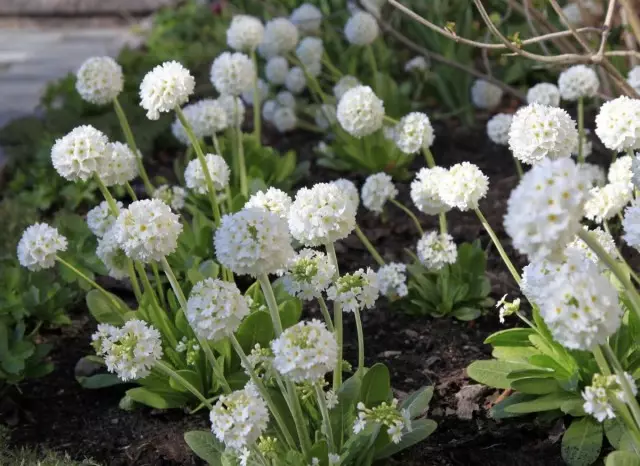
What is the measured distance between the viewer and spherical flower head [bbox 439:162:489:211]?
2.36 m

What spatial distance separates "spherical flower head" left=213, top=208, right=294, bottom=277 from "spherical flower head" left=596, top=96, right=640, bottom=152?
0.99m

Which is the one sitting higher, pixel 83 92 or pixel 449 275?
pixel 83 92

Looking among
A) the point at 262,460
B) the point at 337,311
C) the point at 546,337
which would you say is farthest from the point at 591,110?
the point at 262,460

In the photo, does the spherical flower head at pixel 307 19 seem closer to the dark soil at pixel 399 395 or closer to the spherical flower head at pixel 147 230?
the dark soil at pixel 399 395

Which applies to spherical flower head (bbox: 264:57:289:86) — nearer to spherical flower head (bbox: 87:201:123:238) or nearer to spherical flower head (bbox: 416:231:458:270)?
spherical flower head (bbox: 416:231:458:270)

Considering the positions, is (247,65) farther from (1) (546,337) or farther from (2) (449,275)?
(1) (546,337)

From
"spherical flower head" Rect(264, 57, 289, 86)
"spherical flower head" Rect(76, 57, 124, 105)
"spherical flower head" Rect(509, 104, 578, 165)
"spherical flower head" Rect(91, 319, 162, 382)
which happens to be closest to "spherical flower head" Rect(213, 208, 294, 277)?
"spherical flower head" Rect(91, 319, 162, 382)

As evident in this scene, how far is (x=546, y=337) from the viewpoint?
239 cm

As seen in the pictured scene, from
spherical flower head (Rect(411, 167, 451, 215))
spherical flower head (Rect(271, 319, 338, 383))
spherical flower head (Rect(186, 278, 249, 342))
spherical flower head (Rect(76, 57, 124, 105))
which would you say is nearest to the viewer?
spherical flower head (Rect(271, 319, 338, 383))

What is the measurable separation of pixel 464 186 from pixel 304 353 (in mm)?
789

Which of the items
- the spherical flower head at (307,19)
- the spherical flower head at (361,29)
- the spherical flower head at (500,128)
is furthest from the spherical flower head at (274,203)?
the spherical flower head at (307,19)

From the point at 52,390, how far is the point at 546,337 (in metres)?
1.64

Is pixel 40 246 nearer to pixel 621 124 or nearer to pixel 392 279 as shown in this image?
pixel 392 279

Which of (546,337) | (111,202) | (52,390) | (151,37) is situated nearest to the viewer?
(546,337)
